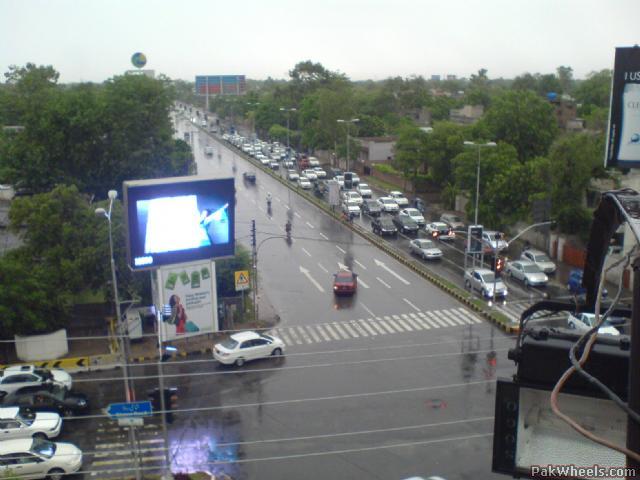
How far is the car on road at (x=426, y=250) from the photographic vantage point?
3212 centimetres

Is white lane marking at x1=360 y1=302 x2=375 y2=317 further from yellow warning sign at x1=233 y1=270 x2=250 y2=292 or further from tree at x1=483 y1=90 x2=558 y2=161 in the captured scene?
tree at x1=483 y1=90 x2=558 y2=161

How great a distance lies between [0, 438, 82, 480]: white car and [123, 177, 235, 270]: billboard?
6.54 m

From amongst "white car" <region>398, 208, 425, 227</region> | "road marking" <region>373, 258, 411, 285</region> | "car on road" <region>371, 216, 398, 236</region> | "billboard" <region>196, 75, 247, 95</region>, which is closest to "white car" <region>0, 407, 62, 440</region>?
"road marking" <region>373, 258, 411, 285</region>

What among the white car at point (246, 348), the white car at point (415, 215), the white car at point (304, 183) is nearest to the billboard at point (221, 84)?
the white car at point (304, 183)

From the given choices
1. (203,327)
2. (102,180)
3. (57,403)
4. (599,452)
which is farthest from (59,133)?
(599,452)

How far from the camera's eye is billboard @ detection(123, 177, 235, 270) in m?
20.3

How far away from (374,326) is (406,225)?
14.7 meters

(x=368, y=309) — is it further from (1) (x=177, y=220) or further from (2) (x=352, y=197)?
(2) (x=352, y=197)

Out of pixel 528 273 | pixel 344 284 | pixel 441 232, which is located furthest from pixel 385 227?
pixel 528 273

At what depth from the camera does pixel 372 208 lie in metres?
42.5

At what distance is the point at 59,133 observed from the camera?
119ft

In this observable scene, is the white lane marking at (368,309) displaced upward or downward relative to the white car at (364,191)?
downward

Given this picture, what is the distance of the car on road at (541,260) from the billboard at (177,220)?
14049 mm

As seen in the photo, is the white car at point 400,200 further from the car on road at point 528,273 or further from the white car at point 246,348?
the white car at point 246,348
